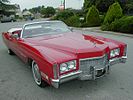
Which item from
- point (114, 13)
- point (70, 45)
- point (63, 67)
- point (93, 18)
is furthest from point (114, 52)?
point (93, 18)

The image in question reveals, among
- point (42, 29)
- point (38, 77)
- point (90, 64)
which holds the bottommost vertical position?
point (38, 77)

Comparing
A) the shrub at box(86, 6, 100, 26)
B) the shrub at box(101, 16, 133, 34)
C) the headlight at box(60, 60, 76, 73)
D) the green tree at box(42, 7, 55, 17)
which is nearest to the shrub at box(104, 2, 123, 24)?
the shrub at box(101, 16, 133, 34)

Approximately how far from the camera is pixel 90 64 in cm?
354

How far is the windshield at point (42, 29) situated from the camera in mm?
4953

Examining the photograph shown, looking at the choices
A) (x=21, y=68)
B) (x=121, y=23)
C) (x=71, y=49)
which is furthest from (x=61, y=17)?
(x=71, y=49)

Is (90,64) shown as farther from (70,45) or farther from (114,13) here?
(114,13)

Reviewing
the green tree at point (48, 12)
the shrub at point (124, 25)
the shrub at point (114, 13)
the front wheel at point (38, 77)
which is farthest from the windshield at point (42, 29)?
the green tree at point (48, 12)

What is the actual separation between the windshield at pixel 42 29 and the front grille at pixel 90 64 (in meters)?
1.79

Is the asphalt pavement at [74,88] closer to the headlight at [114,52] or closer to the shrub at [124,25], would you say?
the headlight at [114,52]

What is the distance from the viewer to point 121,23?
537 inches

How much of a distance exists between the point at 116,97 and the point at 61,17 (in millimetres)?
24421

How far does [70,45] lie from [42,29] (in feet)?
4.98

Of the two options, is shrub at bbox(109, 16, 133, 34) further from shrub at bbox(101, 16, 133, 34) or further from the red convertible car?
the red convertible car

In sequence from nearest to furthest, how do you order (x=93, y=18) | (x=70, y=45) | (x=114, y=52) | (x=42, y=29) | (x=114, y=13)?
(x=70, y=45), (x=114, y=52), (x=42, y=29), (x=114, y=13), (x=93, y=18)
